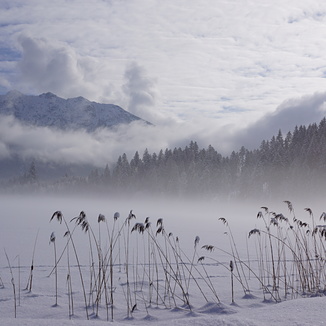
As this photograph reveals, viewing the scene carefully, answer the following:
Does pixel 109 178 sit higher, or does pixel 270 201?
pixel 109 178

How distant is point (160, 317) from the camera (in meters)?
4.51

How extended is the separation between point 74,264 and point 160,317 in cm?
384

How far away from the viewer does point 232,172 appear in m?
66.2

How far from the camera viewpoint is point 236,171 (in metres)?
66.2

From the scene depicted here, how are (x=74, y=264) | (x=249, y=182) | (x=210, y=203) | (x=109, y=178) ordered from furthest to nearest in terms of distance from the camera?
1. (x=109, y=178)
2. (x=210, y=203)
3. (x=249, y=182)
4. (x=74, y=264)

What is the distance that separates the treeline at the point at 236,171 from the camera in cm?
4894

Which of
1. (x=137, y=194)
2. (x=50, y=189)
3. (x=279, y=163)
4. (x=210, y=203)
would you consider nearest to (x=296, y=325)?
(x=279, y=163)

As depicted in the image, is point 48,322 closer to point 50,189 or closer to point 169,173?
point 169,173

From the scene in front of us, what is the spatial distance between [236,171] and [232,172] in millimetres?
729

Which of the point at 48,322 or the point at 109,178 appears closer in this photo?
the point at 48,322

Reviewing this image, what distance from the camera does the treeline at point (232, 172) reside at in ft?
161

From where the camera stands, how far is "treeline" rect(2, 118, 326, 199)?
49.0m

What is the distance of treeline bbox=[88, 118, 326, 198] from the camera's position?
48938 mm

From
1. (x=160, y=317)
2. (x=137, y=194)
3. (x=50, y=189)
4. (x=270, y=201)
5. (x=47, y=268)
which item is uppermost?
(x=50, y=189)
